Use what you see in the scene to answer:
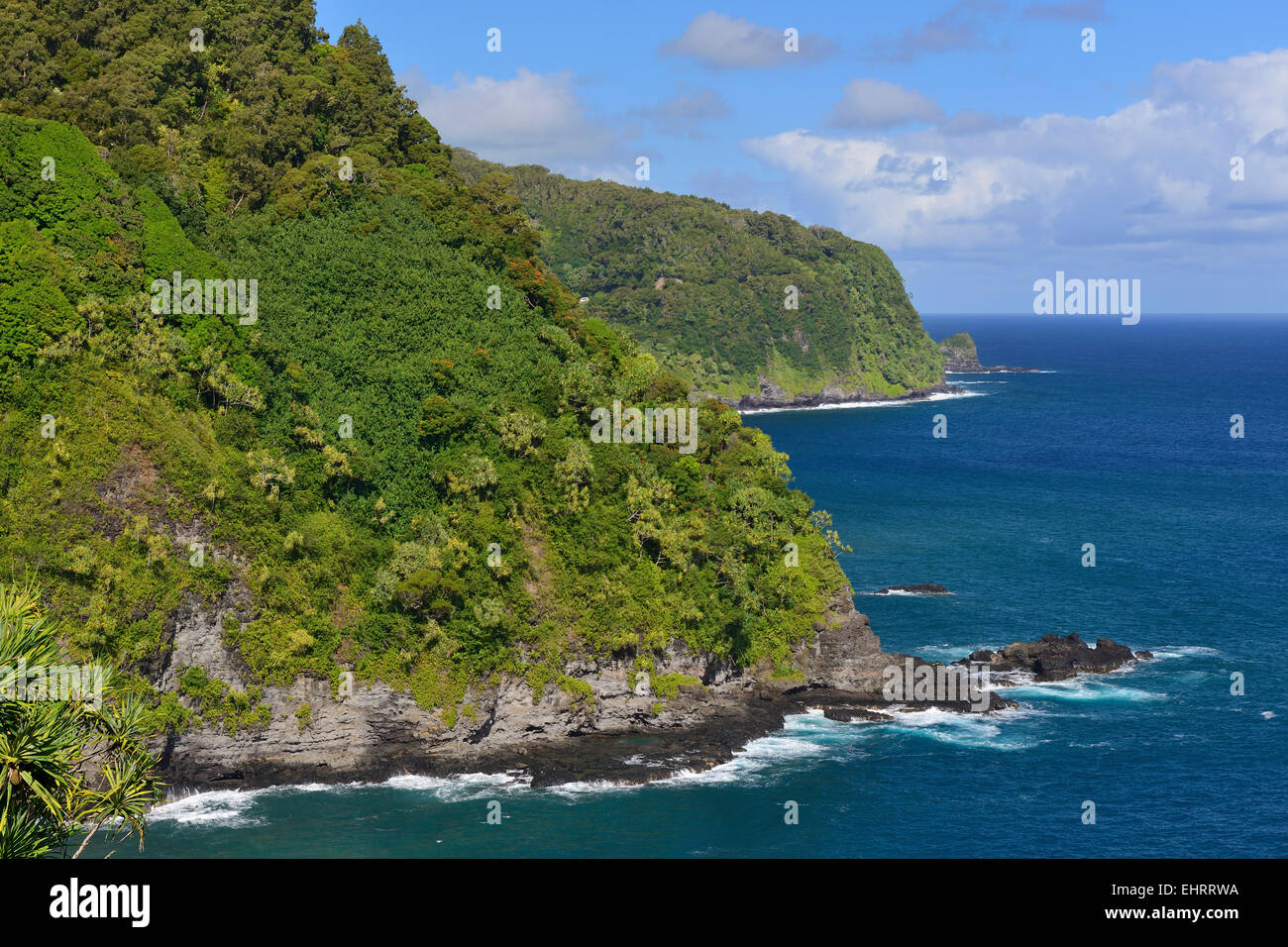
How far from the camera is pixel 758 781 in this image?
5925 centimetres

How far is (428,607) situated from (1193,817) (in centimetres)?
4026

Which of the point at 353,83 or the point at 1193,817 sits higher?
the point at 353,83

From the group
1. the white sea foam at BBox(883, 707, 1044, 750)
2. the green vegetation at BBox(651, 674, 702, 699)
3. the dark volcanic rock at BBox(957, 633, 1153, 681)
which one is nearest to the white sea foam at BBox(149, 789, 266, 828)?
the green vegetation at BBox(651, 674, 702, 699)

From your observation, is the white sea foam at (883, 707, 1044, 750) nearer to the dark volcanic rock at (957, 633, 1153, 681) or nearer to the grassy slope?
the dark volcanic rock at (957, 633, 1153, 681)

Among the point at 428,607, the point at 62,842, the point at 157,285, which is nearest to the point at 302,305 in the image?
the point at 157,285

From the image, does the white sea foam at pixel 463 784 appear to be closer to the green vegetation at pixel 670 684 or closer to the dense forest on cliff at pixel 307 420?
the dense forest on cliff at pixel 307 420

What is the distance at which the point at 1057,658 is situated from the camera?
75938mm

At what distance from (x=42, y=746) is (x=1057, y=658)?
6908cm

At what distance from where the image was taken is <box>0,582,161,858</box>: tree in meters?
17.7

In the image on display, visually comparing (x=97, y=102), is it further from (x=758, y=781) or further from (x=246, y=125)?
(x=758, y=781)

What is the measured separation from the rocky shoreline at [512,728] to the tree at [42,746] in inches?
1597

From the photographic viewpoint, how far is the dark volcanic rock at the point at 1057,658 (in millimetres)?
75250

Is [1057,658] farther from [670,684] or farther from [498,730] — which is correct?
[498,730]

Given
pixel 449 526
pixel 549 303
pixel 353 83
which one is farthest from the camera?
pixel 353 83
